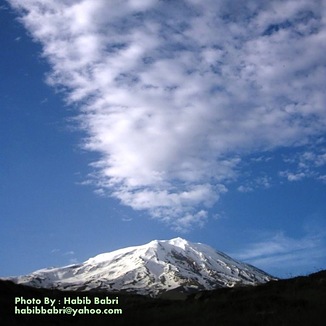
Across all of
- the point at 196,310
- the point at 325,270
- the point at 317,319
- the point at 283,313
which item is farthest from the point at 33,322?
the point at 325,270

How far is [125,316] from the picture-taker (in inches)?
915

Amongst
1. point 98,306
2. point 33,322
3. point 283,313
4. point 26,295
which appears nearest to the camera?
point 283,313

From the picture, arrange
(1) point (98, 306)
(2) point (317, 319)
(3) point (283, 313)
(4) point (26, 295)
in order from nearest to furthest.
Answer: (2) point (317, 319)
(3) point (283, 313)
(1) point (98, 306)
(4) point (26, 295)

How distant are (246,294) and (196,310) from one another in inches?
273

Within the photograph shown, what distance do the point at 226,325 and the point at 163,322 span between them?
4404 mm

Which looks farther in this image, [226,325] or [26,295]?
[26,295]

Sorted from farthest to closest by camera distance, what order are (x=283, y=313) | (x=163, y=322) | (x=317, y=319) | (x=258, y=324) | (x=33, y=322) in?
(x=33, y=322)
(x=163, y=322)
(x=283, y=313)
(x=258, y=324)
(x=317, y=319)

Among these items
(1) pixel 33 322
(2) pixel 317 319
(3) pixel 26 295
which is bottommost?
(2) pixel 317 319

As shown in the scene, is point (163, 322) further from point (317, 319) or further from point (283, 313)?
point (317, 319)

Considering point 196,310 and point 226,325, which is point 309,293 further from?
point 226,325

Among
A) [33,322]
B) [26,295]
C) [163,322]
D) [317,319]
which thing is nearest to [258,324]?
[317,319]

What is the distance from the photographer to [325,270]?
31125 millimetres

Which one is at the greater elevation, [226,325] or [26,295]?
[26,295]

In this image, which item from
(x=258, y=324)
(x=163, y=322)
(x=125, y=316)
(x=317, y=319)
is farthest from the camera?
(x=125, y=316)
